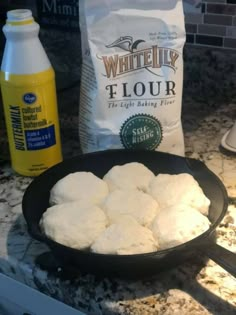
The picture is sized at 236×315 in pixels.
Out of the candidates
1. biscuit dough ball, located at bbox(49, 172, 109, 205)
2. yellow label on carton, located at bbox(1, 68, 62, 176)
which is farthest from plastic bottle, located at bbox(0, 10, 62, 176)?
biscuit dough ball, located at bbox(49, 172, 109, 205)

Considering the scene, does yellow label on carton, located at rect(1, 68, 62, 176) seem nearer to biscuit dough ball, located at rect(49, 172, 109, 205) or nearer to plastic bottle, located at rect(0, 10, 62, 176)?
plastic bottle, located at rect(0, 10, 62, 176)

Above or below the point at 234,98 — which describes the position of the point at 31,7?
above

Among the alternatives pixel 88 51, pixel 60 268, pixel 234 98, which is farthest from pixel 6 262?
pixel 234 98

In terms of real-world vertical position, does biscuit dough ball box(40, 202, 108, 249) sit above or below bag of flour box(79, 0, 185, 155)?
below

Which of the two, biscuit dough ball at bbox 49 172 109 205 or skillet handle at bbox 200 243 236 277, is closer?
skillet handle at bbox 200 243 236 277

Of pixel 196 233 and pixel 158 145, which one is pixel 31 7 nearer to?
pixel 158 145

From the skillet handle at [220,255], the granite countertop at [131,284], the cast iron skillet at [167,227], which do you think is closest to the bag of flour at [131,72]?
the cast iron skillet at [167,227]

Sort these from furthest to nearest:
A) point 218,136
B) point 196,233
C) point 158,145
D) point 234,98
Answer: point 234,98 → point 218,136 → point 158,145 → point 196,233

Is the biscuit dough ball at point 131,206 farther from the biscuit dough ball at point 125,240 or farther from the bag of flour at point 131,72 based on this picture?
the bag of flour at point 131,72
